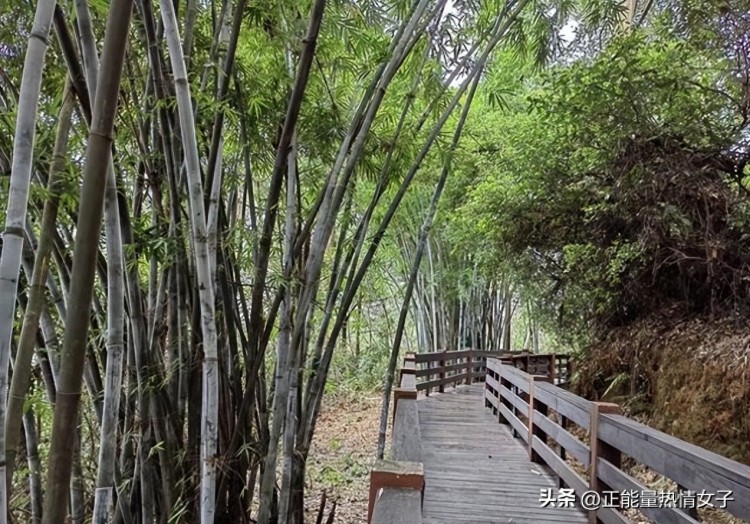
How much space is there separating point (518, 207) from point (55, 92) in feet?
13.5

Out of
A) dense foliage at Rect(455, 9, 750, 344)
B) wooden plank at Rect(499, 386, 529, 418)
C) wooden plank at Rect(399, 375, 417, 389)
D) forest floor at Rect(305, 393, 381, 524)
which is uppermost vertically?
dense foliage at Rect(455, 9, 750, 344)

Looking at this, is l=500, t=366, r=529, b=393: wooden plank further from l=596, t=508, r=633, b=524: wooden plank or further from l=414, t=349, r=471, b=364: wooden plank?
l=596, t=508, r=633, b=524: wooden plank

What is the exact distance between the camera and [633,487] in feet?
5.46

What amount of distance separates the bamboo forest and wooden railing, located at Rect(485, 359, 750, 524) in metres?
0.04

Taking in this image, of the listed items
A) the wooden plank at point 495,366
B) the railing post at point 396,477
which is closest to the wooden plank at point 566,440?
the railing post at point 396,477

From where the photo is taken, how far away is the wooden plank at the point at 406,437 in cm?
167

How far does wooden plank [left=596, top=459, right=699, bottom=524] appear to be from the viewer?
1.44 metres

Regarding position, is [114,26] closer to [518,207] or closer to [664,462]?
[664,462]

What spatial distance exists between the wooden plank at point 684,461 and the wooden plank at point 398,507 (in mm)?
782

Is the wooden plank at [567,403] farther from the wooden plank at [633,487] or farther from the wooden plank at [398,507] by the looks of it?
the wooden plank at [398,507]

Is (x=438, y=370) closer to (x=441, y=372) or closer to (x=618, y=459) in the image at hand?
(x=441, y=372)

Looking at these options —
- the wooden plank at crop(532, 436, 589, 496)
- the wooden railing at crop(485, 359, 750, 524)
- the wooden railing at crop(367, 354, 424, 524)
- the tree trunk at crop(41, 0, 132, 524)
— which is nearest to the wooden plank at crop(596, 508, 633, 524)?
the wooden railing at crop(485, 359, 750, 524)

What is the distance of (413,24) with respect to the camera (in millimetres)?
1982

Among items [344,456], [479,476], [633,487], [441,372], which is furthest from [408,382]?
[344,456]
